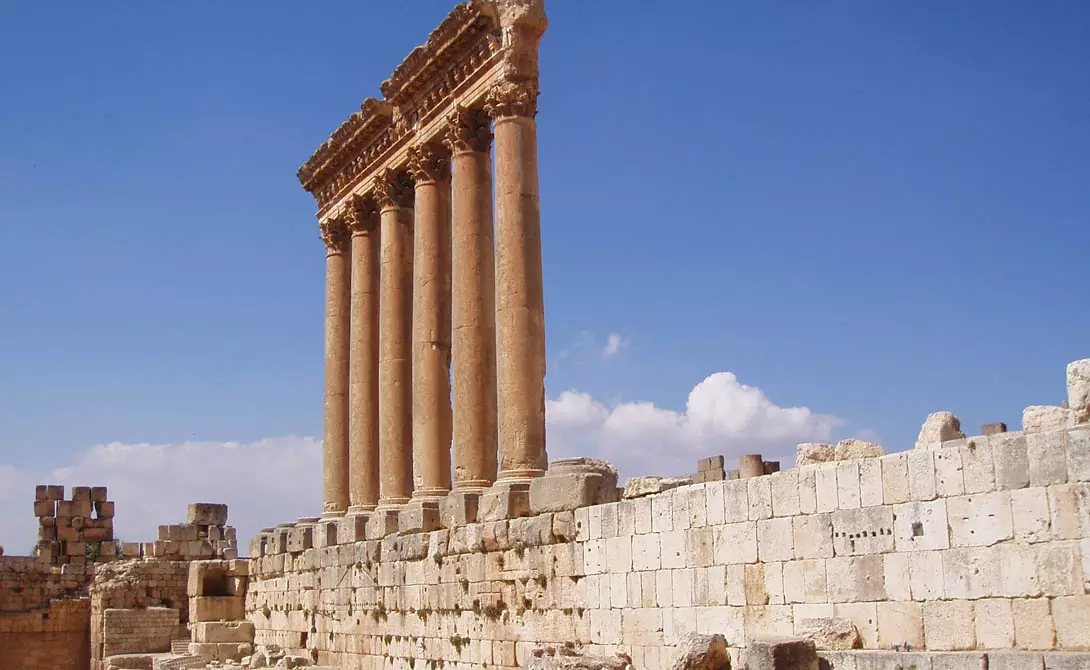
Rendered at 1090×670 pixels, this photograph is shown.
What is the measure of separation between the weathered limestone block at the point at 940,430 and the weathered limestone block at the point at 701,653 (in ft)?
A: 9.78

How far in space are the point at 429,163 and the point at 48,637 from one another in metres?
22.9

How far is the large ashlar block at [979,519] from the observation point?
1106 centimetres

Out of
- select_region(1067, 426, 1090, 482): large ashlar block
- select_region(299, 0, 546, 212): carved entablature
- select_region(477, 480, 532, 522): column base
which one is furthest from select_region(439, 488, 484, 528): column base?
select_region(1067, 426, 1090, 482): large ashlar block

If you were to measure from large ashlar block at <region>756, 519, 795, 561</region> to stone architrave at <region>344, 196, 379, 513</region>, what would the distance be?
1329cm

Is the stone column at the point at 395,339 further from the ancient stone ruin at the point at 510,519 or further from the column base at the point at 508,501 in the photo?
the column base at the point at 508,501

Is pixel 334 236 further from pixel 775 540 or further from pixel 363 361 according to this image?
pixel 775 540

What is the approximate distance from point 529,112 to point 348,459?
1019 centimetres

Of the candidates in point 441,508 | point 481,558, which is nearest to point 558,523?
point 481,558

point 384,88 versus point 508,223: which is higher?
point 384,88

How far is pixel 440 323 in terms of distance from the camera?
76.8 ft

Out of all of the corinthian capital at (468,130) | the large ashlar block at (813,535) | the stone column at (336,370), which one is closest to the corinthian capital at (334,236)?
the stone column at (336,370)

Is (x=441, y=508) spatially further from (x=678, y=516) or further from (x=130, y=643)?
(x=130, y=643)

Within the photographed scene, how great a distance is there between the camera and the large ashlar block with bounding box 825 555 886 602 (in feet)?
40.1

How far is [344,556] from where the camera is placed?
79.5 feet
